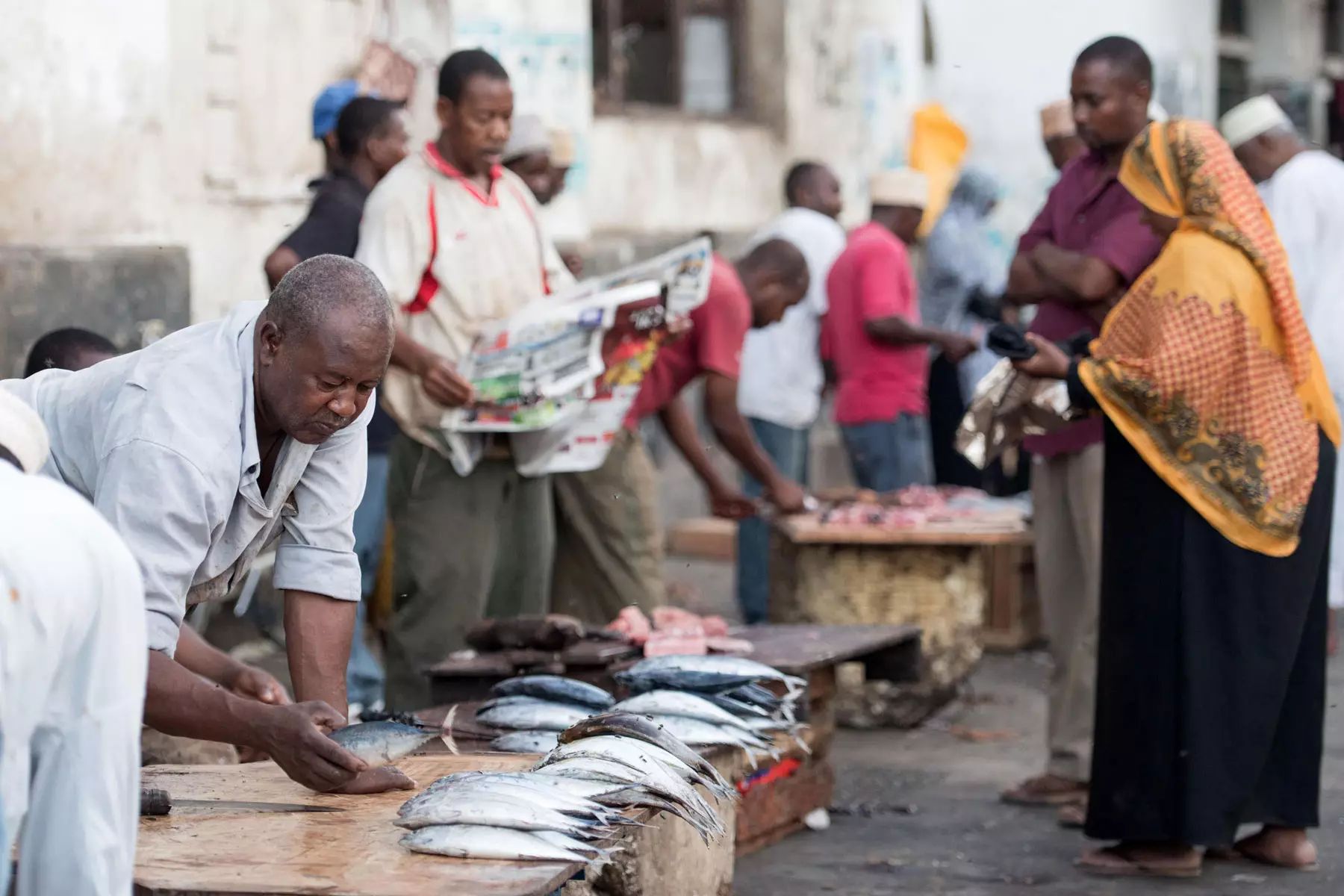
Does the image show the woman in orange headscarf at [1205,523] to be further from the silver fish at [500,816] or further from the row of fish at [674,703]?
the silver fish at [500,816]

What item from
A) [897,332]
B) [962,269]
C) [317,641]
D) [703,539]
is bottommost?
[703,539]

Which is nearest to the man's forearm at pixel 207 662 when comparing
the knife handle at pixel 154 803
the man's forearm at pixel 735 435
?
the knife handle at pixel 154 803

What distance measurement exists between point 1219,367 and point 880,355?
407 centimetres

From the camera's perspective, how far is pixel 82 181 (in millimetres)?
7473

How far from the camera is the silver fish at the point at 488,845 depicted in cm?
329

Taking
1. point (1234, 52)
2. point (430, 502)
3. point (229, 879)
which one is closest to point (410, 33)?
point (430, 502)

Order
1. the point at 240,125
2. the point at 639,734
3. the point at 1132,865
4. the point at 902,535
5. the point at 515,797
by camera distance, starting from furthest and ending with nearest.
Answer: the point at 240,125, the point at 902,535, the point at 1132,865, the point at 639,734, the point at 515,797

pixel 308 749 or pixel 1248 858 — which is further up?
pixel 308 749

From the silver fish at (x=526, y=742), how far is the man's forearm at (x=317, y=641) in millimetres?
→ 498

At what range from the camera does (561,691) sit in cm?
502

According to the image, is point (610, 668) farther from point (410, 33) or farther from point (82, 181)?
point (410, 33)

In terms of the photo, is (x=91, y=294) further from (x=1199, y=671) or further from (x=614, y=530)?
(x=1199, y=671)

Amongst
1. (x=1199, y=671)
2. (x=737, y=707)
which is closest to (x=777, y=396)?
(x=1199, y=671)

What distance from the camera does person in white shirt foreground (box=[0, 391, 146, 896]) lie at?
2.51m
